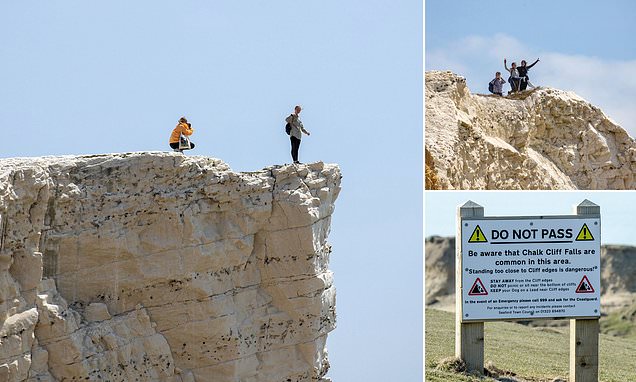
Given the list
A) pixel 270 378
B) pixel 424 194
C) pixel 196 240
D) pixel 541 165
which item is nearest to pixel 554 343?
pixel 541 165

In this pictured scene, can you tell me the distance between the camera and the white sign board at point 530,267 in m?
27.3

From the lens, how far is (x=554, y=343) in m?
34.2

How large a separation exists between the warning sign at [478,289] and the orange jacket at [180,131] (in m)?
5.74

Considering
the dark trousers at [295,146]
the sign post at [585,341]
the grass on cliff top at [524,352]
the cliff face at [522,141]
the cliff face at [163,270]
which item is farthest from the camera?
the cliff face at [522,141]

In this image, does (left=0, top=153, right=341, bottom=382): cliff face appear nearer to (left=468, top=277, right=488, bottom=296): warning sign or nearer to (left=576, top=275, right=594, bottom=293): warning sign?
(left=468, top=277, right=488, bottom=296): warning sign

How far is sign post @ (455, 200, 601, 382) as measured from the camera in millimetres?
27266

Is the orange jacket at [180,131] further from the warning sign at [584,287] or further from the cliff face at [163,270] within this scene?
the warning sign at [584,287]

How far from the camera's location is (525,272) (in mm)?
27453

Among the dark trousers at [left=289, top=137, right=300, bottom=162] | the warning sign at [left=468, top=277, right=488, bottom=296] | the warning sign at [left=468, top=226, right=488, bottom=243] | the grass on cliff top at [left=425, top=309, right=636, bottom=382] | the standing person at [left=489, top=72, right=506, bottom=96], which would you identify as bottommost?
the grass on cliff top at [left=425, top=309, right=636, bottom=382]

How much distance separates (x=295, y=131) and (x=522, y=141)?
7426 millimetres

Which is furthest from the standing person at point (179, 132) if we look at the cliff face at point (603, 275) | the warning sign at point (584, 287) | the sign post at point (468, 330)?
the cliff face at point (603, 275)

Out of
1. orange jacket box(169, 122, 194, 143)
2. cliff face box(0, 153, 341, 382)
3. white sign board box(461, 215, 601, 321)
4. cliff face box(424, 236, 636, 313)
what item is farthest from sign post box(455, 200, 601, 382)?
cliff face box(424, 236, 636, 313)

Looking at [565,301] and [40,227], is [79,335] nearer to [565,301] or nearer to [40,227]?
[40,227]

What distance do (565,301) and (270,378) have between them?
5.49 meters
